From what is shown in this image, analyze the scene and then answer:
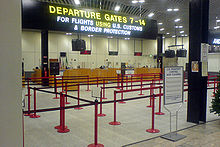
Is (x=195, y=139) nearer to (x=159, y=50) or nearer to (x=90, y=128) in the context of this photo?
(x=90, y=128)

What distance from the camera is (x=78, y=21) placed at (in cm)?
674

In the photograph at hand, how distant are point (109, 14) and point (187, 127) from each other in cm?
462

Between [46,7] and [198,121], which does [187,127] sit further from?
[46,7]

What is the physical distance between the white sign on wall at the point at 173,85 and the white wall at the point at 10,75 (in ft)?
10.2

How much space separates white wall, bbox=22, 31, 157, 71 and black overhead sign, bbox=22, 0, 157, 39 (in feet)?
48.3

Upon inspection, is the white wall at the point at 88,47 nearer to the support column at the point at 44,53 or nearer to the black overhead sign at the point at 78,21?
the support column at the point at 44,53

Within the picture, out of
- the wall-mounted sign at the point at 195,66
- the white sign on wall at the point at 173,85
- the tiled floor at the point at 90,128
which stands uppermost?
the wall-mounted sign at the point at 195,66

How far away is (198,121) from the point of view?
17.7 ft

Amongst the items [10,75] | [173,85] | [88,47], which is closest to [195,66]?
[173,85]

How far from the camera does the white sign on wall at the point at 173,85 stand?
14.8 ft

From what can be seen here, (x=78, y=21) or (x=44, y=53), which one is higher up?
(x=78, y=21)

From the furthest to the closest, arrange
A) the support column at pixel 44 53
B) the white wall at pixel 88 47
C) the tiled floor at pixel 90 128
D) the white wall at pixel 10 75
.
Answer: the white wall at pixel 88 47 → the support column at pixel 44 53 → the tiled floor at pixel 90 128 → the white wall at pixel 10 75

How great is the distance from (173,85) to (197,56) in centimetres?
136

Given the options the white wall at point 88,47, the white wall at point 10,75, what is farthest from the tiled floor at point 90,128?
the white wall at point 88,47
